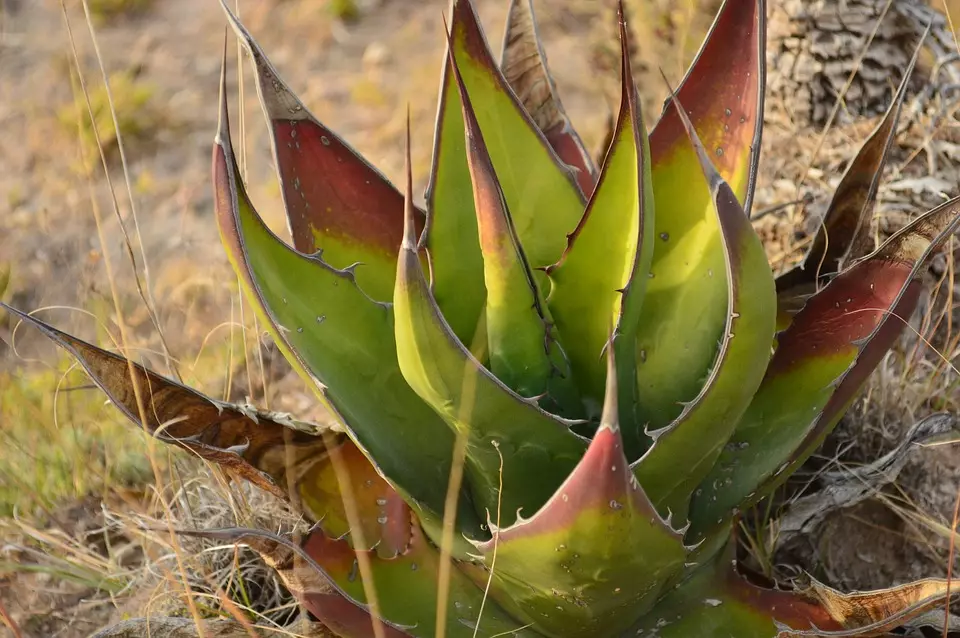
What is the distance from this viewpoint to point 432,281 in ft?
4.06

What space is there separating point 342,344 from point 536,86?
651 mm

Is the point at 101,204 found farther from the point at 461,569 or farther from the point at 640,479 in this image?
the point at 640,479

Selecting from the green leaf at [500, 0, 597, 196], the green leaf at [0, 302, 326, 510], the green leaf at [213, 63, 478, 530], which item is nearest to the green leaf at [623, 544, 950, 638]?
the green leaf at [213, 63, 478, 530]

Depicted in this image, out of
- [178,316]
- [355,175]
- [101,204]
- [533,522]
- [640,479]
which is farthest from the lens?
[101,204]

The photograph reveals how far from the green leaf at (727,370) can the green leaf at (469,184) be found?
328 mm

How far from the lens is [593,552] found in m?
0.98

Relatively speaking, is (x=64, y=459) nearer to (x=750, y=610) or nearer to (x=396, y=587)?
(x=396, y=587)

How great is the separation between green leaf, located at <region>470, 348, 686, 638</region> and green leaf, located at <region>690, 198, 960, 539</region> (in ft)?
0.52

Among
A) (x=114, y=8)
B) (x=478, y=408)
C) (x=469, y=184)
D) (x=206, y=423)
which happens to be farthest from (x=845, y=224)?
(x=114, y=8)

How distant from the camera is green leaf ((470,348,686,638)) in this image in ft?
2.88

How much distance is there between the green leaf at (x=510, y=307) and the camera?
0.99 m

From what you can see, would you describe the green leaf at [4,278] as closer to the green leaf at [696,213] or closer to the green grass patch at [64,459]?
the green grass patch at [64,459]

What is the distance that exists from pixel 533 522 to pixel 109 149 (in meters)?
3.50

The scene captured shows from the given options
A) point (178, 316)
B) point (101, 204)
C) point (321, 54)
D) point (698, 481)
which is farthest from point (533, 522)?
point (321, 54)
